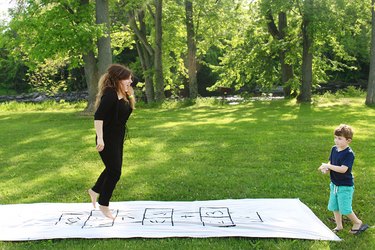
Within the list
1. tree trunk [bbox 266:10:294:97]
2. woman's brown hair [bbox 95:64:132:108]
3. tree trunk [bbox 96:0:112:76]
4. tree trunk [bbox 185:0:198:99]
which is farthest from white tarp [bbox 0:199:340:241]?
tree trunk [bbox 185:0:198:99]

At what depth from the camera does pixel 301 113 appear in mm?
15602

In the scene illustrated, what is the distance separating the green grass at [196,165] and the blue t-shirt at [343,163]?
25.2 inches

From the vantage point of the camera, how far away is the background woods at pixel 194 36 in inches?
563

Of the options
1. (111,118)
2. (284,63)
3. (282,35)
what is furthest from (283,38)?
(111,118)

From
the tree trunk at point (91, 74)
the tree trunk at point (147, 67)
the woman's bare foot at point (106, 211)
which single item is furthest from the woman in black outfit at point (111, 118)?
the tree trunk at point (147, 67)

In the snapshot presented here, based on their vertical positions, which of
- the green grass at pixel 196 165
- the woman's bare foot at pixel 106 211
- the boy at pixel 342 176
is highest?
the boy at pixel 342 176

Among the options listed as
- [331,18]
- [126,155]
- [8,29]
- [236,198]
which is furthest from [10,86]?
[236,198]

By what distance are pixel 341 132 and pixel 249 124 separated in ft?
27.6

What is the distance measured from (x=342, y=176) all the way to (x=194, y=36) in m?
20.6

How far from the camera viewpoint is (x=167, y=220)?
5.16 metres

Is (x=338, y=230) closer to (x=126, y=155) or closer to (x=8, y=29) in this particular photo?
(x=126, y=155)

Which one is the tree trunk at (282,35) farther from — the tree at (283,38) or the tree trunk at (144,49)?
the tree trunk at (144,49)

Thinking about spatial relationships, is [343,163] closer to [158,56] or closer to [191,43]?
[158,56]

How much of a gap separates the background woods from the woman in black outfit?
29.8 feet
